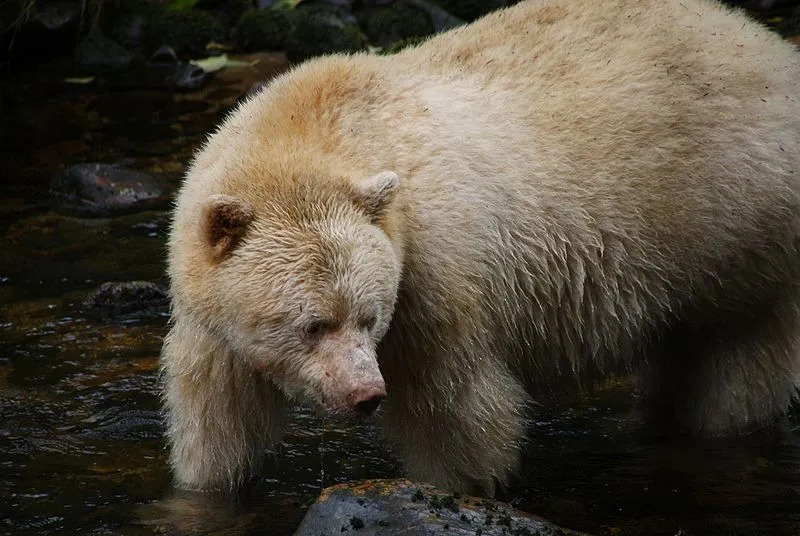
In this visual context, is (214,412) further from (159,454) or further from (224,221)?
(159,454)

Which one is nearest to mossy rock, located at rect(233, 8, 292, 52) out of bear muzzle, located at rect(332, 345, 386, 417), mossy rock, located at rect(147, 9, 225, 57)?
mossy rock, located at rect(147, 9, 225, 57)

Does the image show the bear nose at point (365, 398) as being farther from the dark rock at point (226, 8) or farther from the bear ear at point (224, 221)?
the dark rock at point (226, 8)

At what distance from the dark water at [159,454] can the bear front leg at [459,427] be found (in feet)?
1.40

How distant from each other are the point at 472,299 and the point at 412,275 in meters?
0.40

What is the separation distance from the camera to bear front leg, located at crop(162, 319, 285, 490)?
621 cm

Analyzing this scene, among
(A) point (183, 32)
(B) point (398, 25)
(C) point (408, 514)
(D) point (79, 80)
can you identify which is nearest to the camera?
(C) point (408, 514)

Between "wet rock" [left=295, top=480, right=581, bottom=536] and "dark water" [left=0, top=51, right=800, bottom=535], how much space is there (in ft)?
2.88

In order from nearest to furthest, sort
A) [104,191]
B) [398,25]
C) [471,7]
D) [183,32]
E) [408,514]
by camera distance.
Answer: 1. [408,514]
2. [104,191]
3. [398,25]
4. [183,32]
5. [471,7]

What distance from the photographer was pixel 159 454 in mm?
7715

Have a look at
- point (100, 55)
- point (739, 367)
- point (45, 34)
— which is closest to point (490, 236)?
point (739, 367)

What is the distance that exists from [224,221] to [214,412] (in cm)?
134

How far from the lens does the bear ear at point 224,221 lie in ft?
17.7

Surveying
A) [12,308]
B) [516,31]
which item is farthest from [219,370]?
[12,308]

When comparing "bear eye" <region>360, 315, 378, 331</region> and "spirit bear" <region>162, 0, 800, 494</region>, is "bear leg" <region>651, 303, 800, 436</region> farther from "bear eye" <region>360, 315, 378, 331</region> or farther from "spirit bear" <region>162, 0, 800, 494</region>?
"bear eye" <region>360, 315, 378, 331</region>
